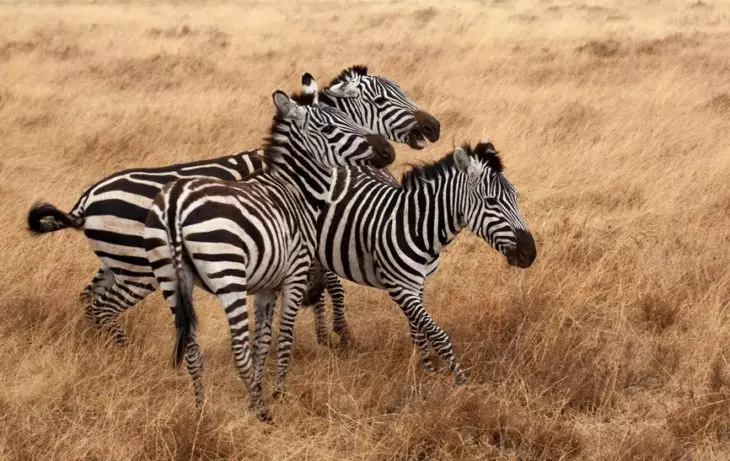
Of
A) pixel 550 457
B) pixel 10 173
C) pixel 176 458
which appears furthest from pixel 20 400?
pixel 10 173

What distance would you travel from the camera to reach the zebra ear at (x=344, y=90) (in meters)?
7.07

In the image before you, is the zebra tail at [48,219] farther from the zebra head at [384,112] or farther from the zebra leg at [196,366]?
the zebra head at [384,112]

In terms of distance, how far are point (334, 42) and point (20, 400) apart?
634 inches

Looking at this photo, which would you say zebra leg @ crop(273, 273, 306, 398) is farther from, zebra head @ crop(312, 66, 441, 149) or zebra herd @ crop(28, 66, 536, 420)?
zebra head @ crop(312, 66, 441, 149)

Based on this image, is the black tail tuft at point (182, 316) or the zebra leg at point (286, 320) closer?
the black tail tuft at point (182, 316)

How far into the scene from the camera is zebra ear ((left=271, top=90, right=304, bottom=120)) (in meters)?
5.19

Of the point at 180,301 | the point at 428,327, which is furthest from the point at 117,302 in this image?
the point at 428,327

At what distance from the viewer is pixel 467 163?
17.1 feet

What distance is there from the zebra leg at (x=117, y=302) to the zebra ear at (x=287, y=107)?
1308mm

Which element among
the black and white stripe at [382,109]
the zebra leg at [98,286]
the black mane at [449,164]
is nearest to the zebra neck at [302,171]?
the black mane at [449,164]

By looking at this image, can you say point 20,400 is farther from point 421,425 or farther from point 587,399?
point 587,399

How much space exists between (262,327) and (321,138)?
3.89ft

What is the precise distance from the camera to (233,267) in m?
4.27

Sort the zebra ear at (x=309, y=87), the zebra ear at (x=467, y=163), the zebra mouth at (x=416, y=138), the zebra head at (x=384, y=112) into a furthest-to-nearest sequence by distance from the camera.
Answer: the zebra mouth at (x=416, y=138) → the zebra head at (x=384, y=112) → the zebra ear at (x=309, y=87) → the zebra ear at (x=467, y=163)
